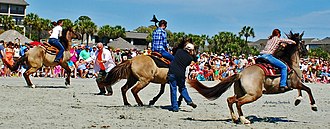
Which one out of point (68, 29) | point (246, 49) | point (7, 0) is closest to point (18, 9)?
point (7, 0)

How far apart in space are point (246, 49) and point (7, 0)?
55317 millimetres

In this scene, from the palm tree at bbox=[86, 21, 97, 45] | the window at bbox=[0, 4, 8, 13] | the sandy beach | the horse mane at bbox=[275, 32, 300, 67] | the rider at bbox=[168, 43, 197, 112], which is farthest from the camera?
the window at bbox=[0, 4, 8, 13]

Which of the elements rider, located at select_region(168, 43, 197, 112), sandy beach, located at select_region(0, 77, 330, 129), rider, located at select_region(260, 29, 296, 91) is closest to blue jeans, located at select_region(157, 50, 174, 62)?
rider, located at select_region(168, 43, 197, 112)

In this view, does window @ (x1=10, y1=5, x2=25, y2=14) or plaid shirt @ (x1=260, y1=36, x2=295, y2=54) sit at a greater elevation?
window @ (x1=10, y1=5, x2=25, y2=14)

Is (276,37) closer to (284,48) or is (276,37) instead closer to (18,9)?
(284,48)

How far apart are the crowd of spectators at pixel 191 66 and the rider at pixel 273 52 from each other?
11.5 metres

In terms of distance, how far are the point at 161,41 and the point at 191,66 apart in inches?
589

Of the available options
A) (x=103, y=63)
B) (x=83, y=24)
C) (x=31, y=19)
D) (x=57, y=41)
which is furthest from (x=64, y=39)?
(x=31, y=19)

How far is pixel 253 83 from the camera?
9664mm

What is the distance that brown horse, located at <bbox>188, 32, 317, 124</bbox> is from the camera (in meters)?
9.64

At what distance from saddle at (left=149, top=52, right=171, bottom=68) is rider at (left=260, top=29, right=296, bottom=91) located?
266 cm

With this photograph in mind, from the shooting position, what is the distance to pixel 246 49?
85.6 metres

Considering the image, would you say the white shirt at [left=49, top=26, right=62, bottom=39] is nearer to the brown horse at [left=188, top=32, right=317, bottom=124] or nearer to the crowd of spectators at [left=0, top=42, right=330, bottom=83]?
the crowd of spectators at [left=0, top=42, right=330, bottom=83]

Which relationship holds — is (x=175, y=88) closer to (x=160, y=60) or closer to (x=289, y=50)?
(x=160, y=60)
